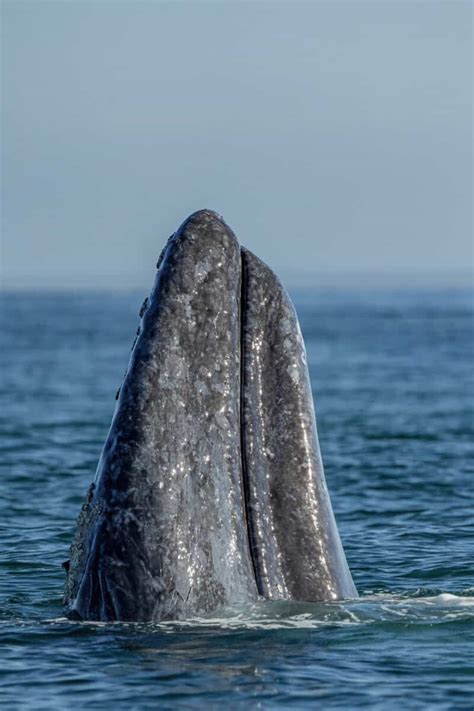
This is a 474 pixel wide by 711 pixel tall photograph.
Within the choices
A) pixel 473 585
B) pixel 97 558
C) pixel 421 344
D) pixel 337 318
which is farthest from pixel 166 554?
pixel 337 318

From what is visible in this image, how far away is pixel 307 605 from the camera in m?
9.29

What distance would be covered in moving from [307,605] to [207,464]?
3.27 ft

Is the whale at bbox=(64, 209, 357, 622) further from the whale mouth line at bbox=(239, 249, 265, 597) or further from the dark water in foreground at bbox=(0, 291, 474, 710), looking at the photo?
the dark water in foreground at bbox=(0, 291, 474, 710)

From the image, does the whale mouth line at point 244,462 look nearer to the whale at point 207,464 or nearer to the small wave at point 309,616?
the whale at point 207,464

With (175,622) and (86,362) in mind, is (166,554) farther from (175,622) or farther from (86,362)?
(86,362)

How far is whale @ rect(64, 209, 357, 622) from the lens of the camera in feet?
29.3

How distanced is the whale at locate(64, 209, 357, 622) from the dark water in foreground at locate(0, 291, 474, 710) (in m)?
0.22

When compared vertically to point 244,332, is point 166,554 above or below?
below

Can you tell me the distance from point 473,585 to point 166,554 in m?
3.99

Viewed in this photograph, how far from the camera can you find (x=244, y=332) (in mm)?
9641

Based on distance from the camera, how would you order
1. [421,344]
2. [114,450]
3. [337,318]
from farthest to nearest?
1. [337,318]
2. [421,344]
3. [114,450]

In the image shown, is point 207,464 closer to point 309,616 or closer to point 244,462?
point 244,462

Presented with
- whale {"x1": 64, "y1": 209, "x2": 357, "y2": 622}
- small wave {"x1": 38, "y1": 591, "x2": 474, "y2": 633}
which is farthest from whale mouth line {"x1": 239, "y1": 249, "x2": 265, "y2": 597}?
small wave {"x1": 38, "y1": 591, "x2": 474, "y2": 633}

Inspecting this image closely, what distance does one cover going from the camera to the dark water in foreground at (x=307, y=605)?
28.2 feet
